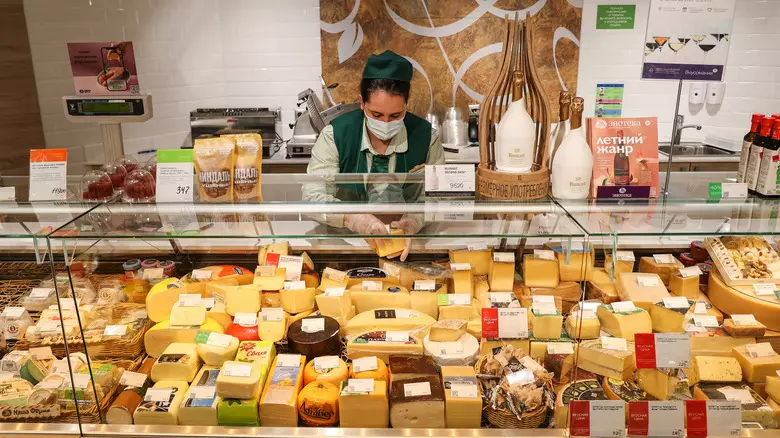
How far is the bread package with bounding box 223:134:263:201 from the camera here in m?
2.20

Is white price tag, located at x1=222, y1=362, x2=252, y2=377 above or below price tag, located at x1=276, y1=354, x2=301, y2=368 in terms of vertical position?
above

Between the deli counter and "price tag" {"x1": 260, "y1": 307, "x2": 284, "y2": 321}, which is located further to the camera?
"price tag" {"x1": 260, "y1": 307, "x2": 284, "y2": 321}

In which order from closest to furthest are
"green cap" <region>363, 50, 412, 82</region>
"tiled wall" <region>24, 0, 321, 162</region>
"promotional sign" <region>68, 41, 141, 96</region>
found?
"green cap" <region>363, 50, 412, 82</region> → "promotional sign" <region>68, 41, 141, 96</region> → "tiled wall" <region>24, 0, 321, 162</region>

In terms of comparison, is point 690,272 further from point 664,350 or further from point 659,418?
point 659,418

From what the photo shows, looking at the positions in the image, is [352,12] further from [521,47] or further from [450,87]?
[521,47]

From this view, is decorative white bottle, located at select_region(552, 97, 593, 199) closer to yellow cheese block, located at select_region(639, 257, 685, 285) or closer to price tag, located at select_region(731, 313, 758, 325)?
yellow cheese block, located at select_region(639, 257, 685, 285)

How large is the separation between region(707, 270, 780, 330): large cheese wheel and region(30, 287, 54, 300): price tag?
9.91ft

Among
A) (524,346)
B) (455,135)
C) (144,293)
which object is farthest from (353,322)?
(455,135)

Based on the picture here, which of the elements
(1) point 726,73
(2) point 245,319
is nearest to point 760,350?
(2) point 245,319

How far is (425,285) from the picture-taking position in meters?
2.49

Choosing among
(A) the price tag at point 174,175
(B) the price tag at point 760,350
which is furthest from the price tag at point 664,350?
(A) the price tag at point 174,175

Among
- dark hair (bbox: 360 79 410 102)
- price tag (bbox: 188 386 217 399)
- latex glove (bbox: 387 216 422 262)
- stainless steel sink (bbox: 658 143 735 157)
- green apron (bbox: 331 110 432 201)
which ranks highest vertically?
dark hair (bbox: 360 79 410 102)

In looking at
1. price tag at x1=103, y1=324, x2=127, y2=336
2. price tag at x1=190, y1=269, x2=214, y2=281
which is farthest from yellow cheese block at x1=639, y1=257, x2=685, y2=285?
price tag at x1=103, y1=324, x2=127, y2=336

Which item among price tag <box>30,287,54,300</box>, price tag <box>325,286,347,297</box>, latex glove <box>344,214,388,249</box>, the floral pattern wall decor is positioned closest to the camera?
latex glove <box>344,214,388,249</box>
